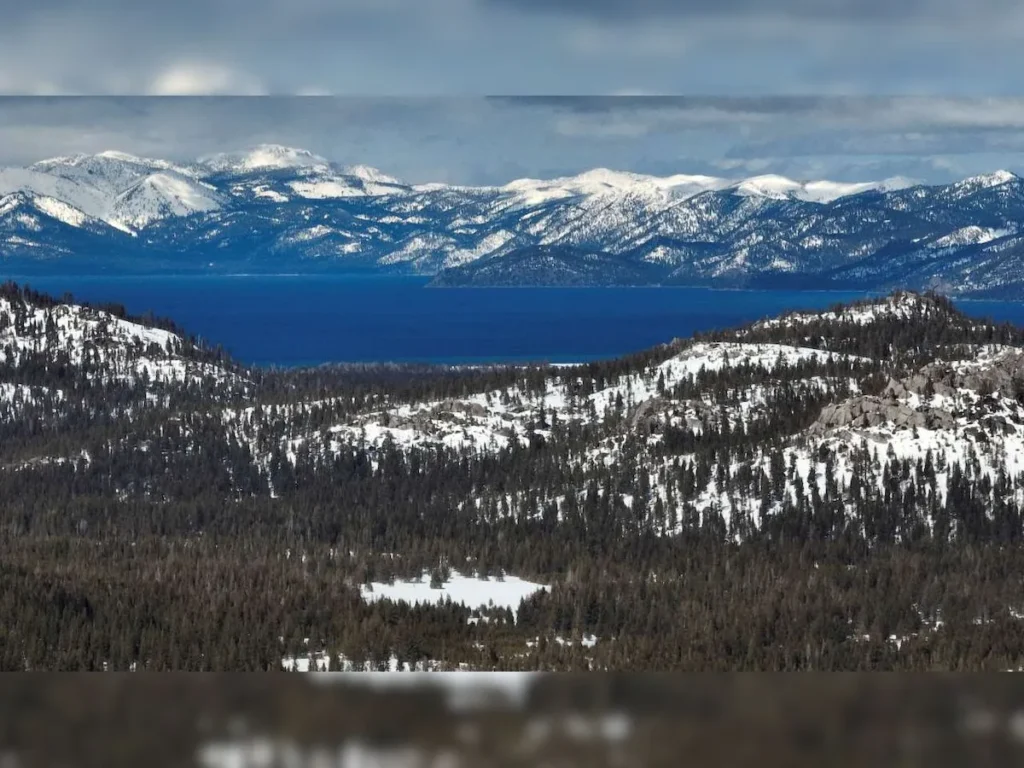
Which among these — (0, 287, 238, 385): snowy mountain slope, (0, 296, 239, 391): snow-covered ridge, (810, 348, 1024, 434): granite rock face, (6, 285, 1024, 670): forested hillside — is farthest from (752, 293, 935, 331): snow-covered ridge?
(0, 287, 238, 385): snowy mountain slope

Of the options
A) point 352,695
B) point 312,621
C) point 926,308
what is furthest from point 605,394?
point 352,695

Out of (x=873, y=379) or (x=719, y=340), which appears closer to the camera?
(x=873, y=379)

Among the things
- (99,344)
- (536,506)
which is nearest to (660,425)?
(536,506)

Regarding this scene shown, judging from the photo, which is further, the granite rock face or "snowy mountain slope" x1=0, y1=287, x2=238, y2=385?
"snowy mountain slope" x1=0, y1=287, x2=238, y2=385

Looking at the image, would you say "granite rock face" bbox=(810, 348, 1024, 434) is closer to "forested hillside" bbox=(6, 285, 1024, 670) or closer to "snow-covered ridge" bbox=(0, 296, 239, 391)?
"forested hillside" bbox=(6, 285, 1024, 670)

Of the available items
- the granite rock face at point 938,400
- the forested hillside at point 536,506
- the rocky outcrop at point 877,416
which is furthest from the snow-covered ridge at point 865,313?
the rocky outcrop at point 877,416

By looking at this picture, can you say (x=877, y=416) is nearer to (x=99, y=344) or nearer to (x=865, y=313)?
(x=865, y=313)

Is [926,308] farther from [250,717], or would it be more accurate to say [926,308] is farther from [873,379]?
[250,717]

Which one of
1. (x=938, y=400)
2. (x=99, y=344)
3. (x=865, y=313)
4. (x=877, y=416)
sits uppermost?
(x=865, y=313)
